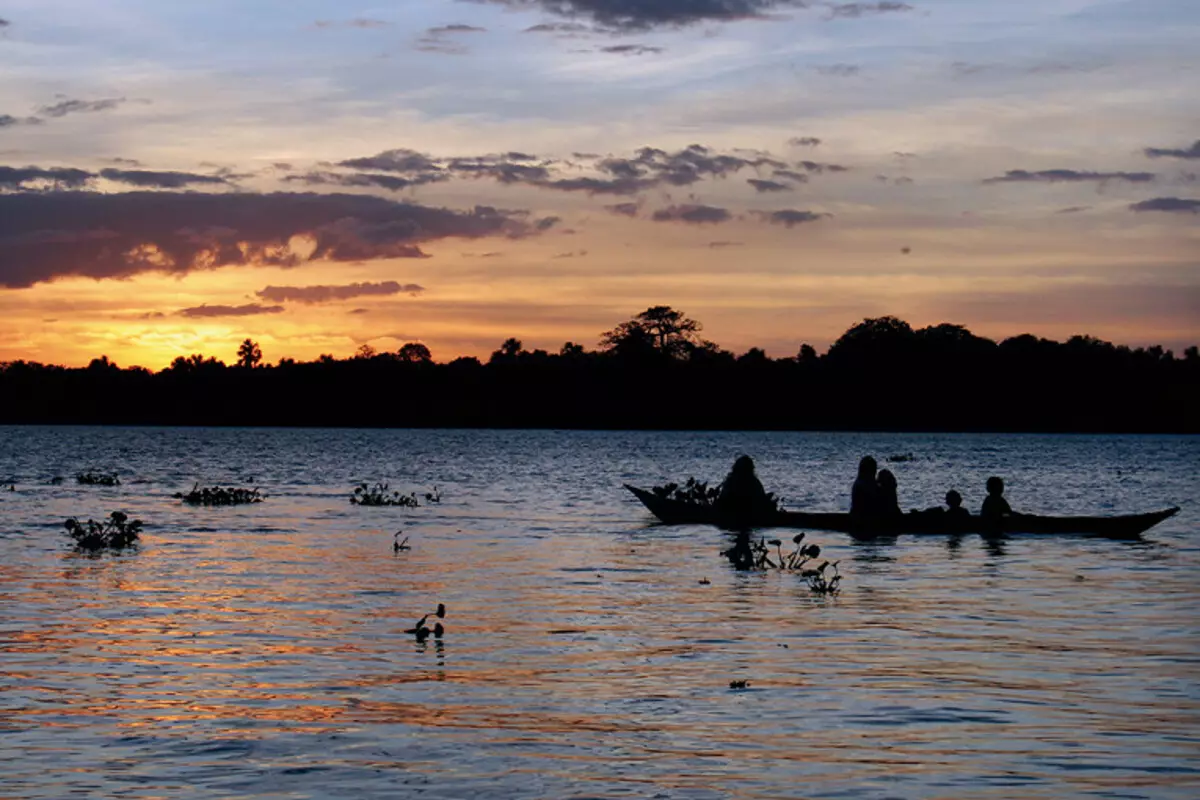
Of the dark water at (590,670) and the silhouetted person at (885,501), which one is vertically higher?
the silhouetted person at (885,501)

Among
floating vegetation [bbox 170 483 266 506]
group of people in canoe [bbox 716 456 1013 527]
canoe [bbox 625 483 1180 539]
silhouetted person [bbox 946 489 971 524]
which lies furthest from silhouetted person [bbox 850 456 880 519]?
floating vegetation [bbox 170 483 266 506]

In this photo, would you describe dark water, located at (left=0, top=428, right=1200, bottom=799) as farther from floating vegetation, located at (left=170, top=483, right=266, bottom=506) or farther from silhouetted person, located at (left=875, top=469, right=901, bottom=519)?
floating vegetation, located at (left=170, top=483, right=266, bottom=506)

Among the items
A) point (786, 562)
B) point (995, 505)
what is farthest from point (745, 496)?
point (786, 562)

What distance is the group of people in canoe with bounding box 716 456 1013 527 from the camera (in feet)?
112

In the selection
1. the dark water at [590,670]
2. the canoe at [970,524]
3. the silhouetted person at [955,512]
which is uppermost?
the silhouetted person at [955,512]

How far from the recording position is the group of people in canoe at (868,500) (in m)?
34.1

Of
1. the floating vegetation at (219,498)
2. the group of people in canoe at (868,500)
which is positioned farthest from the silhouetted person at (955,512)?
the floating vegetation at (219,498)

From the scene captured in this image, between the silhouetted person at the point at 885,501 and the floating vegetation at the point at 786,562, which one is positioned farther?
the silhouetted person at the point at 885,501

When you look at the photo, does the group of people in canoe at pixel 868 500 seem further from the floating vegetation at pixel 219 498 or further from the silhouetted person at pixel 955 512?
the floating vegetation at pixel 219 498

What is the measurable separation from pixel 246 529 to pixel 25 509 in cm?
1129

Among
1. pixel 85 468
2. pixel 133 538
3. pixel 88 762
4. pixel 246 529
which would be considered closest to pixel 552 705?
pixel 88 762

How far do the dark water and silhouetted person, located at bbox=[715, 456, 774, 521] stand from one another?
1.43 meters

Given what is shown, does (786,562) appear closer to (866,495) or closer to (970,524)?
(866,495)

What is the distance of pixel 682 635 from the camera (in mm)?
18891
